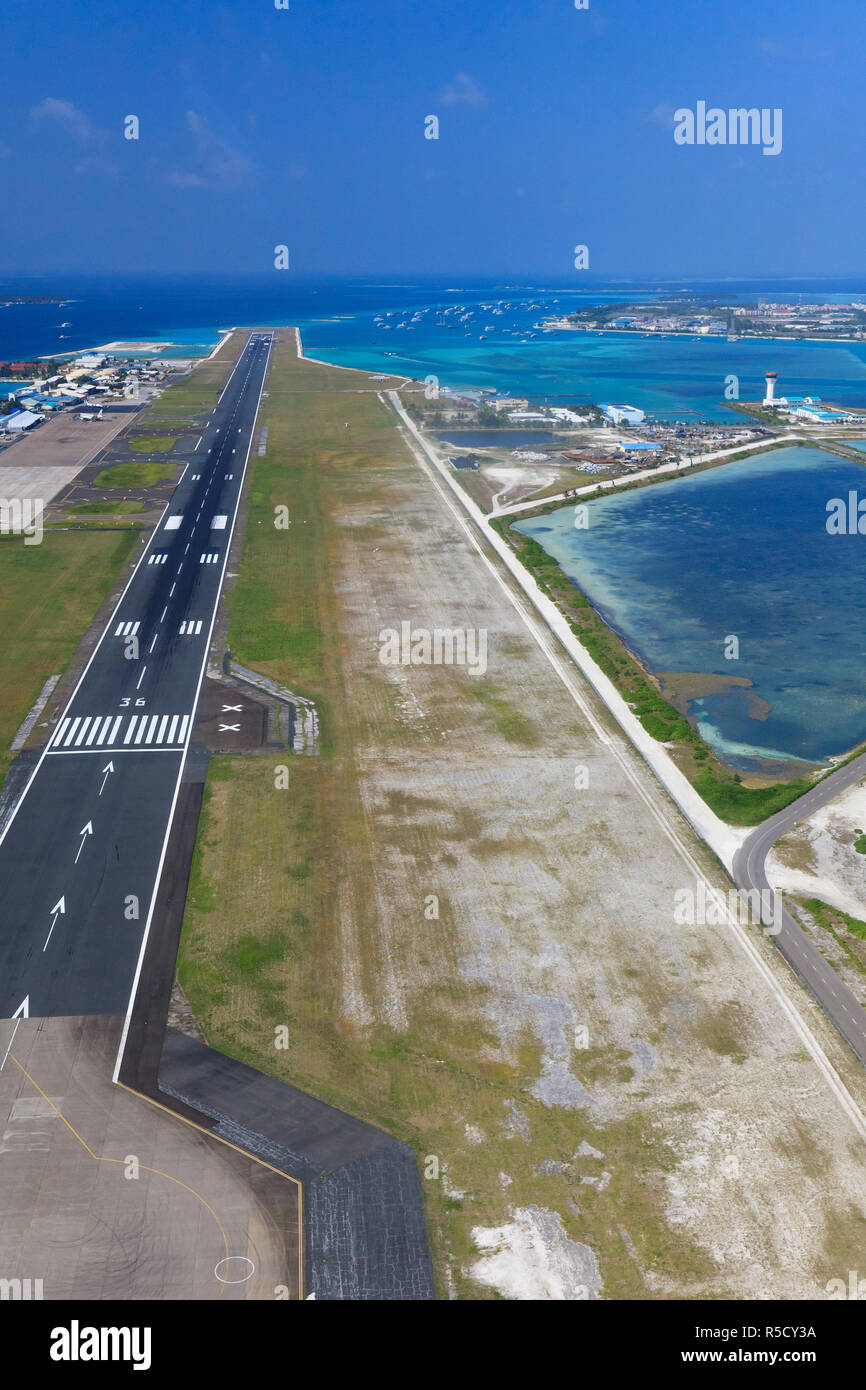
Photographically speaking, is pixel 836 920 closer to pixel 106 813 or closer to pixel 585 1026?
pixel 585 1026

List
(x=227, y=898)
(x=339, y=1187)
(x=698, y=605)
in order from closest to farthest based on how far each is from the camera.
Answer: (x=339, y=1187)
(x=227, y=898)
(x=698, y=605)

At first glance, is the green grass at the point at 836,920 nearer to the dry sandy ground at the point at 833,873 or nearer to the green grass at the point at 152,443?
the dry sandy ground at the point at 833,873

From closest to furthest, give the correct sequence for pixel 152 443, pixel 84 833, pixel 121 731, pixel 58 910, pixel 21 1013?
pixel 21 1013
pixel 58 910
pixel 84 833
pixel 121 731
pixel 152 443

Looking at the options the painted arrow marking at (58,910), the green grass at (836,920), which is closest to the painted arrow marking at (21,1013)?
the painted arrow marking at (58,910)

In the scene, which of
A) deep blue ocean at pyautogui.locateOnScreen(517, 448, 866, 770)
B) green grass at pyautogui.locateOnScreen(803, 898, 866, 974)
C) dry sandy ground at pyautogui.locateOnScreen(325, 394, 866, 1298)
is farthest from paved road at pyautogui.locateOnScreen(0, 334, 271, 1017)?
deep blue ocean at pyautogui.locateOnScreen(517, 448, 866, 770)

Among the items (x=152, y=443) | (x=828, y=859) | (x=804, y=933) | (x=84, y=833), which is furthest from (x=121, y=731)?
(x=152, y=443)

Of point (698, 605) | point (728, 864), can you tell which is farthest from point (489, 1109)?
point (698, 605)

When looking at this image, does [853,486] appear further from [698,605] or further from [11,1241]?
[11,1241]
